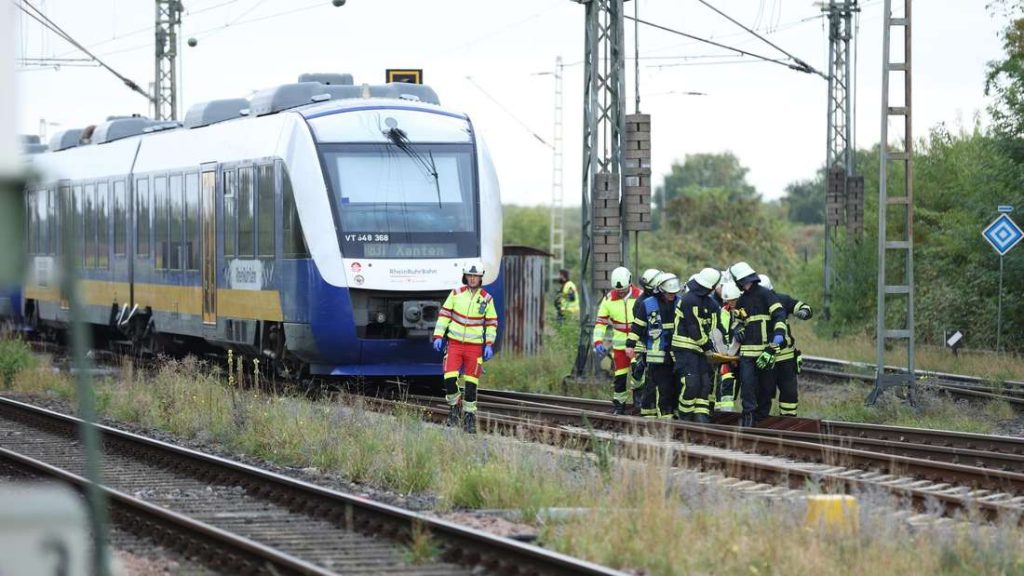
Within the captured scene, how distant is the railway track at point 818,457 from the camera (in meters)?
11.0

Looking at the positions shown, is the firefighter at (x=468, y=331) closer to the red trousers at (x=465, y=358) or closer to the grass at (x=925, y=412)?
the red trousers at (x=465, y=358)

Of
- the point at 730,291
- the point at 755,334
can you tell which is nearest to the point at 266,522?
the point at 755,334

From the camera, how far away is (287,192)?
59.8 feet

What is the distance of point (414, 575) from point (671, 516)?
160cm

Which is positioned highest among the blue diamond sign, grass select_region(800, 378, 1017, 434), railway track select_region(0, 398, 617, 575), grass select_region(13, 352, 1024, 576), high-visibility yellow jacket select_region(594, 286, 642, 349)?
the blue diamond sign

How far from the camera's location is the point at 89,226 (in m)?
26.2

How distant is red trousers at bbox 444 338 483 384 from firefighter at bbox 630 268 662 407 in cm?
193

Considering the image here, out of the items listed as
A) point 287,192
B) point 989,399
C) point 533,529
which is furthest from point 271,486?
point 989,399

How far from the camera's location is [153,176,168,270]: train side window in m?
22.5

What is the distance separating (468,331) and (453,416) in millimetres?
981

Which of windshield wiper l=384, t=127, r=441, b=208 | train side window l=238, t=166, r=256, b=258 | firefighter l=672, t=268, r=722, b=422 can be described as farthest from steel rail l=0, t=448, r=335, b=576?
train side window l=238, t=166, r=256, b=258

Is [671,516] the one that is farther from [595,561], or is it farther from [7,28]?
[7,28]

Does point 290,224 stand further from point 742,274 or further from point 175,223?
point 742,274

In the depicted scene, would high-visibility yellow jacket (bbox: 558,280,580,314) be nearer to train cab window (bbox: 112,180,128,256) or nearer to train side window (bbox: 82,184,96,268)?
train side window (bbox: 82,184,96,268)
